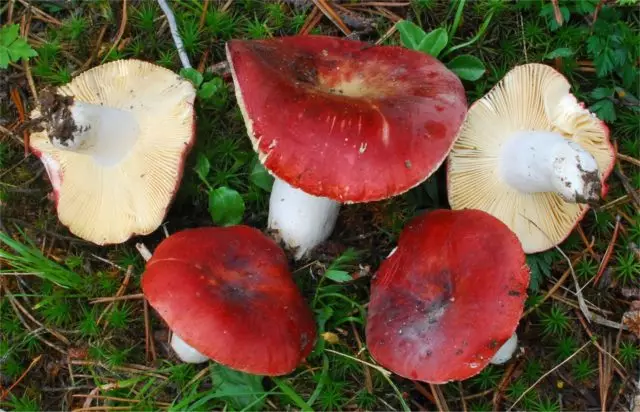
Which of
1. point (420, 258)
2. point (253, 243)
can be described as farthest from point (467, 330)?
point (253, 243)

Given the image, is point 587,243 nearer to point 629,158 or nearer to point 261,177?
point 629,158

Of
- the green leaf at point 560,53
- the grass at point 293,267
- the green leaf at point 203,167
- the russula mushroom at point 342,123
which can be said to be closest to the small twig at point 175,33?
the grass at point 293,267

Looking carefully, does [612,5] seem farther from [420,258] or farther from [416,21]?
[420,258]

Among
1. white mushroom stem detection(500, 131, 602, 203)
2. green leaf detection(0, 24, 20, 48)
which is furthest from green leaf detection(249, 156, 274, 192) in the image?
green leaf detection(0, 24, 20, 48)

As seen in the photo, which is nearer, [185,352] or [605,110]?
[185,352]

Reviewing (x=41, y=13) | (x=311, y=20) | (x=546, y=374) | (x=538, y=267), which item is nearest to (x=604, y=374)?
(x=546, y=374)

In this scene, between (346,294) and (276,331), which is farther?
(346,294)
